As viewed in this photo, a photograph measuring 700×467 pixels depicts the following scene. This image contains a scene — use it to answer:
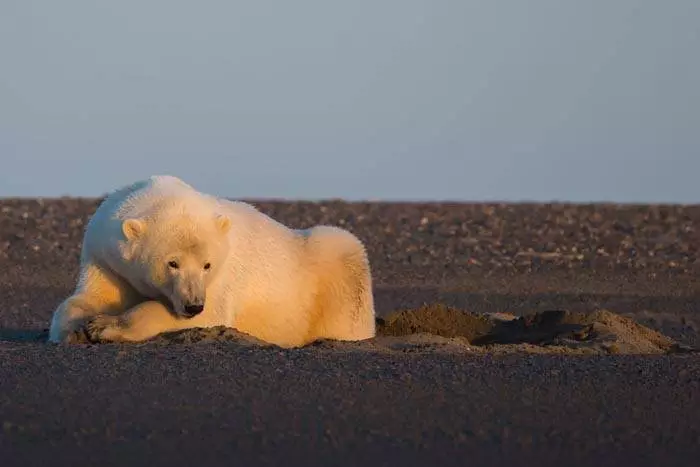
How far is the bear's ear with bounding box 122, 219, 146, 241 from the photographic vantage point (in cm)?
848

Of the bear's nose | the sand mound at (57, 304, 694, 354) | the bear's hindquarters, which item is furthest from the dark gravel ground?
the bear's hindquarters

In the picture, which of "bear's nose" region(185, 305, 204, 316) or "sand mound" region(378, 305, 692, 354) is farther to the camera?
"sand mound" region(378, 305, 692, 354)

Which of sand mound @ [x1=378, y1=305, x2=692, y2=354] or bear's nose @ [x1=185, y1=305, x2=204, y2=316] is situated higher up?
bear's nose @ [x1=185, y1=305, x2=204, y2=316]

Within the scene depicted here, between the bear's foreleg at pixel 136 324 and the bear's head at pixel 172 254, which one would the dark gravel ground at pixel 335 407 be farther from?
the bear's head at pixel 172 254

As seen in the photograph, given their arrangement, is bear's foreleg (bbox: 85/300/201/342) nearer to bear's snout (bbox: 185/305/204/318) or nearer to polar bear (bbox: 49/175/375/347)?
polar bear (bbox: 49/175/375/347)

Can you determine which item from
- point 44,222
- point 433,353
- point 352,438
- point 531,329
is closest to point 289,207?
point 44,222

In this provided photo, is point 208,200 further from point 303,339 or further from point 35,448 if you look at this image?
point 35,448

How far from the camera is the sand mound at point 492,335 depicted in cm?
871

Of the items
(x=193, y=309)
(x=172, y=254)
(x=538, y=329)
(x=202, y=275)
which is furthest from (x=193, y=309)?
(x=538, y=329)

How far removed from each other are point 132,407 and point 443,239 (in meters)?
19.4

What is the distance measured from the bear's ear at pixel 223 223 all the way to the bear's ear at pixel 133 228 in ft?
1.59

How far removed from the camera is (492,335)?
10703 mm

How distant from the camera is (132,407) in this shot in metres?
6.38

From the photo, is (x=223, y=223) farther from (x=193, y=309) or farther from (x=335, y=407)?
(x=335, y=407)
